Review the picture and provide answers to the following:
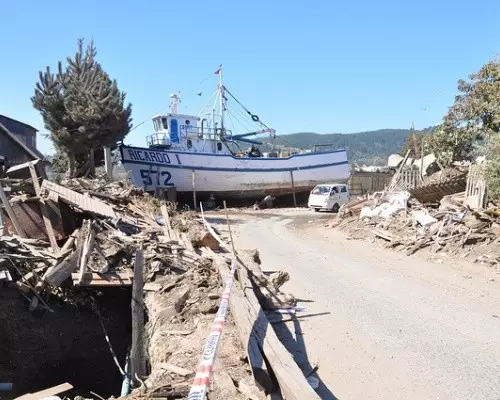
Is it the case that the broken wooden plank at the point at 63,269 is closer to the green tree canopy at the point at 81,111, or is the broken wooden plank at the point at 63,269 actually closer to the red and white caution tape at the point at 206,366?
the red and white caution tape at the point at 206,366

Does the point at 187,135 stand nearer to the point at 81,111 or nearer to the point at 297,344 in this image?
the point at 81,111

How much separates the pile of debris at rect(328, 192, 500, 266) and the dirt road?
860 mm

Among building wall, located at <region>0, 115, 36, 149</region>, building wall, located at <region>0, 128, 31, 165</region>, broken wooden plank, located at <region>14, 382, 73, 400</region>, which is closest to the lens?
broken wooden plank, located at <region>14, 382, 73, 400</region>

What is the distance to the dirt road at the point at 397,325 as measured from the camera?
5023 mm

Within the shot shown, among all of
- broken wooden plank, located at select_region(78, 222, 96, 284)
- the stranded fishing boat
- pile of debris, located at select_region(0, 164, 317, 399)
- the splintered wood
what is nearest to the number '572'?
the stranded fishing boat

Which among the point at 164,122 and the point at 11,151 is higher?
the point at 164,122

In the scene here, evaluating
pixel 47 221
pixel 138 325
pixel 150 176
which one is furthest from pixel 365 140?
pixel 138 325

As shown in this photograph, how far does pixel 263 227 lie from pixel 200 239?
396 inches

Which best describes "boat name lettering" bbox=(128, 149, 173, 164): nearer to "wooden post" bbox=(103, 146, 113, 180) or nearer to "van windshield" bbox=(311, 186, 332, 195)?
"wooden post" bbox=(103, 146, 113, 180)

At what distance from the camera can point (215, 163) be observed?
102ft

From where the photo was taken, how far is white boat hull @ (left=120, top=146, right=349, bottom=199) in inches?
1132

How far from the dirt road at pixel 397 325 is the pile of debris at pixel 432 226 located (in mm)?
860

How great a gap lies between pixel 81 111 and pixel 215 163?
891 cm

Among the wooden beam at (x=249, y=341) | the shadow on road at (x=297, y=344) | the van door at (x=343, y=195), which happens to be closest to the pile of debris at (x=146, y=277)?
the wooden beam at (x=249, y=341)
